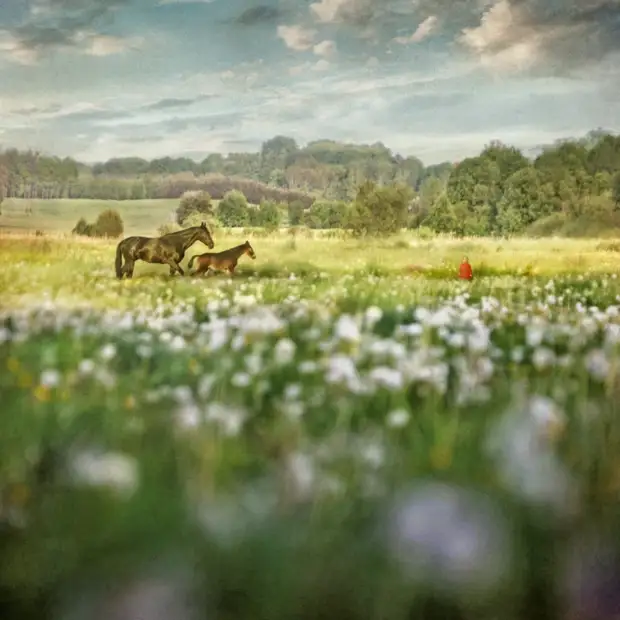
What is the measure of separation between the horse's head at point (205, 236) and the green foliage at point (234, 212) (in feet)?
0.13

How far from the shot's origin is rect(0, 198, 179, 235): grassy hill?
5.51ft

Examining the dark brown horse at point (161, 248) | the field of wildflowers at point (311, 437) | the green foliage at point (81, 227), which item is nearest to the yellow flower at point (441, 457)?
the field of wildflowers at point (311, 437)

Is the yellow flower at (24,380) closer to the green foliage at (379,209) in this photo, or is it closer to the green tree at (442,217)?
the green foliage at (379,209)

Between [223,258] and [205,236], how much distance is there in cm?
7

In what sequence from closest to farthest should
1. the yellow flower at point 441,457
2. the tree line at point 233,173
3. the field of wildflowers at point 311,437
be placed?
the field of wildflowers at point 311,437 → the yellow flower at point 441,457 → the tree line at point 233,173

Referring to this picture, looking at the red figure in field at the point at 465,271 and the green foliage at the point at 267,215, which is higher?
the green foliage at the point at 267,215

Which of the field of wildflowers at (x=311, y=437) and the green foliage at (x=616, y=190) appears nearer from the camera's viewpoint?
the field of wildflowers at (x=311, y=437)

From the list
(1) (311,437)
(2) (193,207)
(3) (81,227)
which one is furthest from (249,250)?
(1) (311,437)

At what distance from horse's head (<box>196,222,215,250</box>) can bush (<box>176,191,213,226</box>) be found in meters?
A: 0.02

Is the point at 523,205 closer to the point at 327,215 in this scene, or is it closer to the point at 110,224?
the point at 327,215

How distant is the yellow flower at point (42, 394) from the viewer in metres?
1.49

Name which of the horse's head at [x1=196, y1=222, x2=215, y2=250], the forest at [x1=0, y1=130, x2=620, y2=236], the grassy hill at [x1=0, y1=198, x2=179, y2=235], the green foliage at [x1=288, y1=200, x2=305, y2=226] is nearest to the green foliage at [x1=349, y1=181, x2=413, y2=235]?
the forest at [x1=0, y1=130, x2=620, y2=236]

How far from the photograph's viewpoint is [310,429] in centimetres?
147

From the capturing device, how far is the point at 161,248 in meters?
1.70
